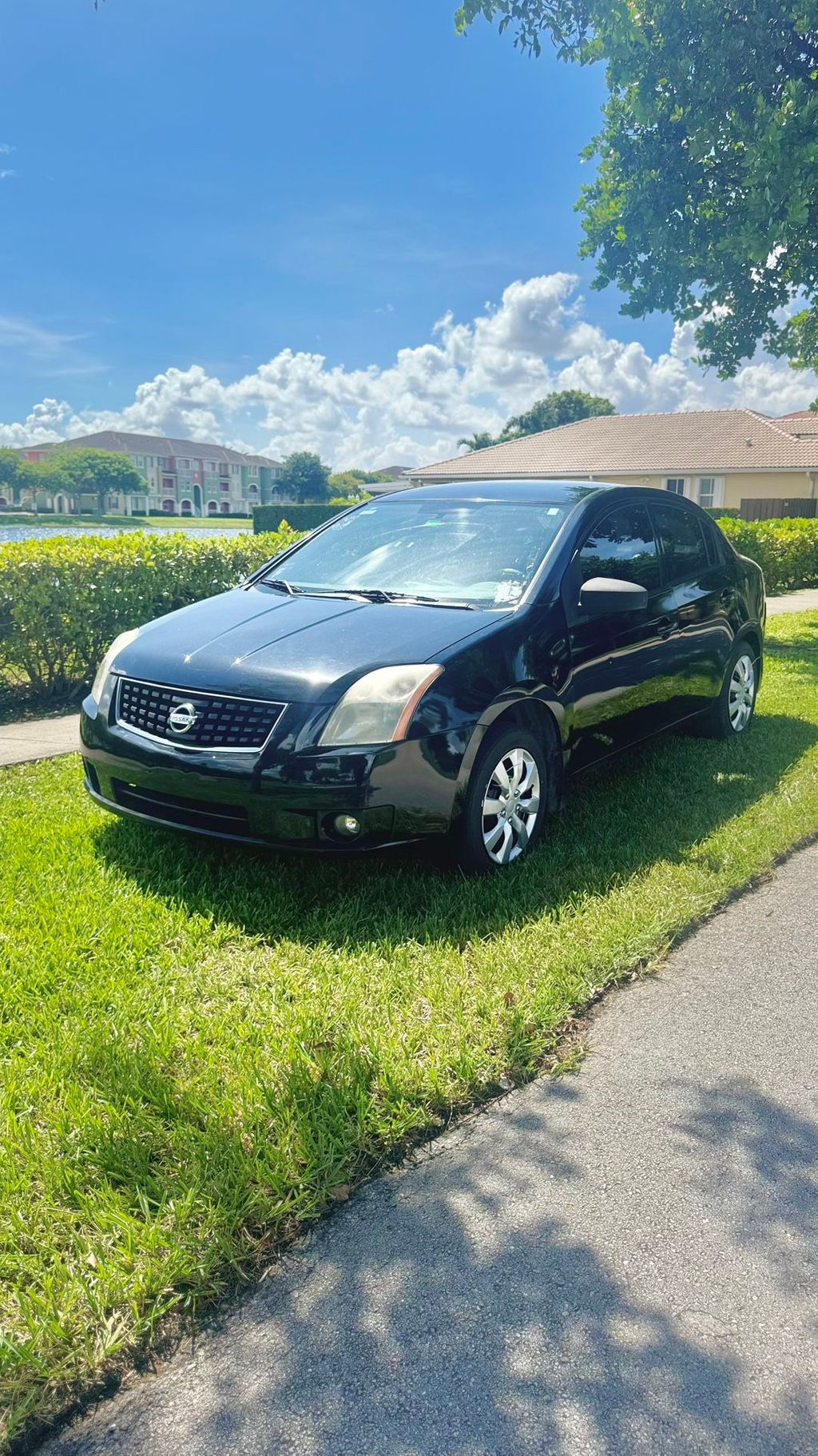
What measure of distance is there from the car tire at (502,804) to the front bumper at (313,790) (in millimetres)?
127

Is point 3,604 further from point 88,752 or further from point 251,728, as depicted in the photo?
point 251,728

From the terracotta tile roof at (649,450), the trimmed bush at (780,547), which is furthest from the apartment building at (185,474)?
the trimmed bush at (780,547)

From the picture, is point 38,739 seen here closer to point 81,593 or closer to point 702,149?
point 81,593

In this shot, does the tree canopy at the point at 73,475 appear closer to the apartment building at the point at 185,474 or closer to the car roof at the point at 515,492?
the apartment building at the point at 185,474

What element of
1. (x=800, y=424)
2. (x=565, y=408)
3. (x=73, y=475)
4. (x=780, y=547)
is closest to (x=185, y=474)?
(x=73, y=475)

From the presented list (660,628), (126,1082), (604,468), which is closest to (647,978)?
(126,1082)

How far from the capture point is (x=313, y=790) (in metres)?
3.88

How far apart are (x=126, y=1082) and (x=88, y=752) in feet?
6.80

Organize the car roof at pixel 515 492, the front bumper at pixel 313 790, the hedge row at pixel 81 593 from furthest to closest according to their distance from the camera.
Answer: the hedge row at pixel 81 593, the car roof at pixel 515 492, the front bumper at pixel 313 790

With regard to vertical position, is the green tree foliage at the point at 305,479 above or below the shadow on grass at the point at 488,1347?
above

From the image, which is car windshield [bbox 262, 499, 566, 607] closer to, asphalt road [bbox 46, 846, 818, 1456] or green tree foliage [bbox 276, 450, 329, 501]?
asphalt road [bbox 46, 846, 818, 1456]

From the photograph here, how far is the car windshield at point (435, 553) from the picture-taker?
490 centimetres

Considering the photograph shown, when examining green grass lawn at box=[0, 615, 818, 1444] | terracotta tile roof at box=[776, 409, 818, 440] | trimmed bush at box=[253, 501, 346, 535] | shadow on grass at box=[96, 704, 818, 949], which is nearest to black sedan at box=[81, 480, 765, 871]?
shadow on grass at box=[96, 704, 818, 949]

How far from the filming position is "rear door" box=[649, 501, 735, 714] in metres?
6.05
